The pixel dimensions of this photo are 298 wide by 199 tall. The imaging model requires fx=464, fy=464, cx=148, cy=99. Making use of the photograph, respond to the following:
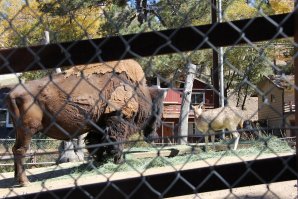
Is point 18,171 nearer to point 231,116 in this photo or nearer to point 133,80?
point 133,80

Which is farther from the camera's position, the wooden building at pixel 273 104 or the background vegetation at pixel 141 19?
the background vegetation at pixel 141 19

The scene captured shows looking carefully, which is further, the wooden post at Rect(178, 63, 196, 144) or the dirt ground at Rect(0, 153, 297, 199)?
the dirt ground at Rect(0, 153, 297, 199)

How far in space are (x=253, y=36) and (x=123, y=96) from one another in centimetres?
691

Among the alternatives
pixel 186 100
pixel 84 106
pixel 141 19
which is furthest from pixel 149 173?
pixel 84 106

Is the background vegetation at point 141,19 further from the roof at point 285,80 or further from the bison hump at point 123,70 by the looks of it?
the bison hump at point 123,70

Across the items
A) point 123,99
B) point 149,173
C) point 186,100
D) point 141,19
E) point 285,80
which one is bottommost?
point 149,173

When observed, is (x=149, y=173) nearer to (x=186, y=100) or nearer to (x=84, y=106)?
(x=186, y=100)

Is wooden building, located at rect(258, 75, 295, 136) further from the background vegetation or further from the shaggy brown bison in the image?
the shaggy brown bison

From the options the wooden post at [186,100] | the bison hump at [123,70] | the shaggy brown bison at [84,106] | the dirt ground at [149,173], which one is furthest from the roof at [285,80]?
the bison hump at [123,70]

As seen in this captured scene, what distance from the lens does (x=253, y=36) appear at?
234 centimetres

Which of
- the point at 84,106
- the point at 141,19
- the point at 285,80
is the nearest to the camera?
the point at 285,80

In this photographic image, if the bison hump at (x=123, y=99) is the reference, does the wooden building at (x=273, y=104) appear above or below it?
above

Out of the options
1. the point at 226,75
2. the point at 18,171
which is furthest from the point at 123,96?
the point at 226,75

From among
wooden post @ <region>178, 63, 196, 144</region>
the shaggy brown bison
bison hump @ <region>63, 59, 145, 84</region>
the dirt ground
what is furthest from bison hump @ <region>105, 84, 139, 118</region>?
the dirt ground
